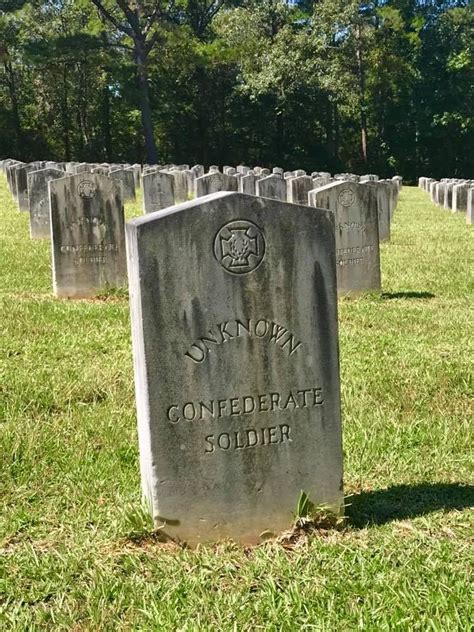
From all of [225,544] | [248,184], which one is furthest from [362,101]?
[225,544]

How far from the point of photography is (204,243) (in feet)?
10.8

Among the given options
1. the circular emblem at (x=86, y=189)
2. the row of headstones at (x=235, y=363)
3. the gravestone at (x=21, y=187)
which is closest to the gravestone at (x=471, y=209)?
the gravestone at (x=21, y=187)

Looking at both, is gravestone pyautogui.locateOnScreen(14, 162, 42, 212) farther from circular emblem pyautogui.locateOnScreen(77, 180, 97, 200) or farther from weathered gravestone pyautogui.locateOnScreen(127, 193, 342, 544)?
weathered gravestone pyautogui.locateOnScreen(127, 193, 342, 544)

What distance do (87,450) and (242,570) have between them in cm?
154

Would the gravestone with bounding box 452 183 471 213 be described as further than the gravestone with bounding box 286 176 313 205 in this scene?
Yes

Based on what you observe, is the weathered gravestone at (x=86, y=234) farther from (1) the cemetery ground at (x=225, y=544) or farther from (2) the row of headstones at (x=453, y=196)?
(2) the row of headstones at (x=453, y=196)

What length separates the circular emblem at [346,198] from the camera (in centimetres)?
919

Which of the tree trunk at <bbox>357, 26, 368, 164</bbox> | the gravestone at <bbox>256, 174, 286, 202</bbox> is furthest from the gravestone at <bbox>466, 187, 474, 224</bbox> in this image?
the tree trunk at <bbox>357, 26, 368, 164</bbox>

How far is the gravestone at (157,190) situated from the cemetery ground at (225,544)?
29.3 feet

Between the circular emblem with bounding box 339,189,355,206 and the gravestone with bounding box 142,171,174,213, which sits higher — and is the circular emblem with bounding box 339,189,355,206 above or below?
below

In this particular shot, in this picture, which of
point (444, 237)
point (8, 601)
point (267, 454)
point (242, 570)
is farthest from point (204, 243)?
point (444, 237)

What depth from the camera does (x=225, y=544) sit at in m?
3.50

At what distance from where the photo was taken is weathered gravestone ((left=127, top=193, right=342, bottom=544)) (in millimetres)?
3309

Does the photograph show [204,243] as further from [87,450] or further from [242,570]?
[87,450]
